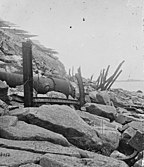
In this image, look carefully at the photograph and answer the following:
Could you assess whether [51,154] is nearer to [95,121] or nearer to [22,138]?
[22,138]

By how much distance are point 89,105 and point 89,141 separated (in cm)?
247

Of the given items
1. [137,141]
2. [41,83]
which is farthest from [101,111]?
[41,83]

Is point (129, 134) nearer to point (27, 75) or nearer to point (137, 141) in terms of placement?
point (137, 141)

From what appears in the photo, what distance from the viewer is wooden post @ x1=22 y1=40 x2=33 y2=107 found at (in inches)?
195

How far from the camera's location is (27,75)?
16.4ft

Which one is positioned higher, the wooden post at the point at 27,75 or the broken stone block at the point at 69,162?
the wooden post at the point at 27,75

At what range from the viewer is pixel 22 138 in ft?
10.1

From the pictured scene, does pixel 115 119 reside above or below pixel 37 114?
below

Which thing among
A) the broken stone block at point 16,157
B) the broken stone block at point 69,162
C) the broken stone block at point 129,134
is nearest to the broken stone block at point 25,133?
the broken stone block at point 16,157

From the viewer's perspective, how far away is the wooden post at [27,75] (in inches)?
195

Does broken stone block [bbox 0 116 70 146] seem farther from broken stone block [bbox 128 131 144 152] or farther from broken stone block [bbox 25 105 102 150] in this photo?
broken stone block [bbox 128 131 144 152]

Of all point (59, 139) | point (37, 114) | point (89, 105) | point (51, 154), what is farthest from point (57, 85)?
point (51, 154)

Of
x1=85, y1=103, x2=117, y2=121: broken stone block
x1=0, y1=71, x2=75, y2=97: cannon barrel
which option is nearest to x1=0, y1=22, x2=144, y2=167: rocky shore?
x1=85, y1=103, x2=117, y2=121: broken stone block

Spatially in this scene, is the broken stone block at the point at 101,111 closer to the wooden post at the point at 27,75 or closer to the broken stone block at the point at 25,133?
the wooden post at the point at 27,75
